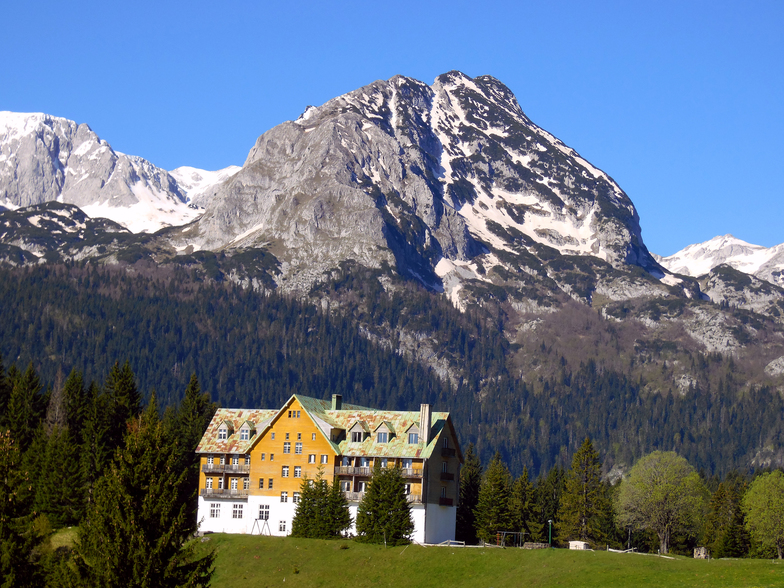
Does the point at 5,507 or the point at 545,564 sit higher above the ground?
the point at 5,507

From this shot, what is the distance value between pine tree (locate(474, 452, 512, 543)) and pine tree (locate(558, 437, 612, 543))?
29.0ft

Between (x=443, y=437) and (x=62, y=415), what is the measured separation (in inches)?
2041

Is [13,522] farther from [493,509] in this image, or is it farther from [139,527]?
[493,509]

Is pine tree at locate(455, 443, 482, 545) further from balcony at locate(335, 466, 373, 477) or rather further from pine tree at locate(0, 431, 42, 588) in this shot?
pine tree at locate(0, 431, 42, 588)

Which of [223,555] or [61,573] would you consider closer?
[61,573]

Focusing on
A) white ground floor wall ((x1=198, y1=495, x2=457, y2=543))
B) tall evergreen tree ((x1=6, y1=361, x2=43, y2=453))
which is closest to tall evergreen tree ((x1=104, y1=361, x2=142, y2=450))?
tall evergreen tree ((x1=6, y1=361, x2=43, y2=453))

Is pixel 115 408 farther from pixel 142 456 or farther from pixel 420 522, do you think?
pixel 142 456

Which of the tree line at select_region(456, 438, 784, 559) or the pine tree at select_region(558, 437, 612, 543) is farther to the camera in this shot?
the pine tree at select_region(558, 437, 612, 543)

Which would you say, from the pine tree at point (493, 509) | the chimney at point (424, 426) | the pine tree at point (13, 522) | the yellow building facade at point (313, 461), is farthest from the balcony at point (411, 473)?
the pine tree at point (13, 522)

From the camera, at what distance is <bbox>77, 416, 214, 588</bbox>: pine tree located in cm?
5562

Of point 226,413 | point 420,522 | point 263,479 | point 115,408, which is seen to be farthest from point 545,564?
point 115,408

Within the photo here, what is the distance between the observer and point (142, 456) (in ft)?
187

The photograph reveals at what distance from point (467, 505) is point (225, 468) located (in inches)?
1398

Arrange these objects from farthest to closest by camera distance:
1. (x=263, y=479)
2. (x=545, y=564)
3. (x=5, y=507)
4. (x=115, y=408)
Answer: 1. (x=115, y=408)
2. (x=263, y=479)
3. (x=545, y=564)
4. (x=5, y=507)
